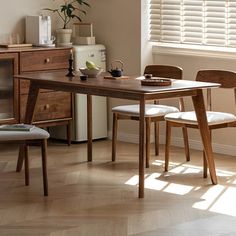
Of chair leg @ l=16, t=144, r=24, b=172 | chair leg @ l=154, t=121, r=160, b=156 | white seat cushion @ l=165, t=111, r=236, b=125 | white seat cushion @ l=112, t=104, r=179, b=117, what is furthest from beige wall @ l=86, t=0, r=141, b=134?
chair leg @ l=16, t=144, r=24, b=172

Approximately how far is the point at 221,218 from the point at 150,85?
1132 mm

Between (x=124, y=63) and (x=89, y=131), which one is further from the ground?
(x=124, y=63)

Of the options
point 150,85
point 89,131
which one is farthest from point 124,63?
point 150,85

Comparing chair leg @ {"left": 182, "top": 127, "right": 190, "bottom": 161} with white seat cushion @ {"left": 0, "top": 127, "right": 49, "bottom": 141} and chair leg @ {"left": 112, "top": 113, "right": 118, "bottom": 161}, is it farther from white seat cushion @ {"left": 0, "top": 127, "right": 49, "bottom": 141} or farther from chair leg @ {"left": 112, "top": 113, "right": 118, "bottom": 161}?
white seat cushion @ {"left": 0, "top": 127, "right": 49, "bottom": 141}

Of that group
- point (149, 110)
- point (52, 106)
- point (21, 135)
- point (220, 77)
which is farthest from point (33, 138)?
point (52, 106)

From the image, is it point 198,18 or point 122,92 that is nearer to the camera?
point 122,92

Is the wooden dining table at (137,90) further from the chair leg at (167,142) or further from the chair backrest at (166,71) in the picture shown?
the chair backrest at (166,71)

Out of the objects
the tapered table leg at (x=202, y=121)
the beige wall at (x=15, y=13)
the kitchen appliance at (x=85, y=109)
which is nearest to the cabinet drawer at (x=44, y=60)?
the kitchen appliance at (x=85, y=109)

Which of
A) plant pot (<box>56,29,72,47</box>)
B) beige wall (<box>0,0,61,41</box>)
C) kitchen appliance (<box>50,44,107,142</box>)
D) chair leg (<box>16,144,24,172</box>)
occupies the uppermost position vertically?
beige wall (<box>0,0,61,41</box>)

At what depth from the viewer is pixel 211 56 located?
6.73m

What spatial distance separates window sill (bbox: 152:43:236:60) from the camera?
662 cm

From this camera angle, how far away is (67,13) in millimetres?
7246

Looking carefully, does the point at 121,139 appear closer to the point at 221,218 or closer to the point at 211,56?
the point at 211,56

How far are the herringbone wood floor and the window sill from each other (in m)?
0.89
